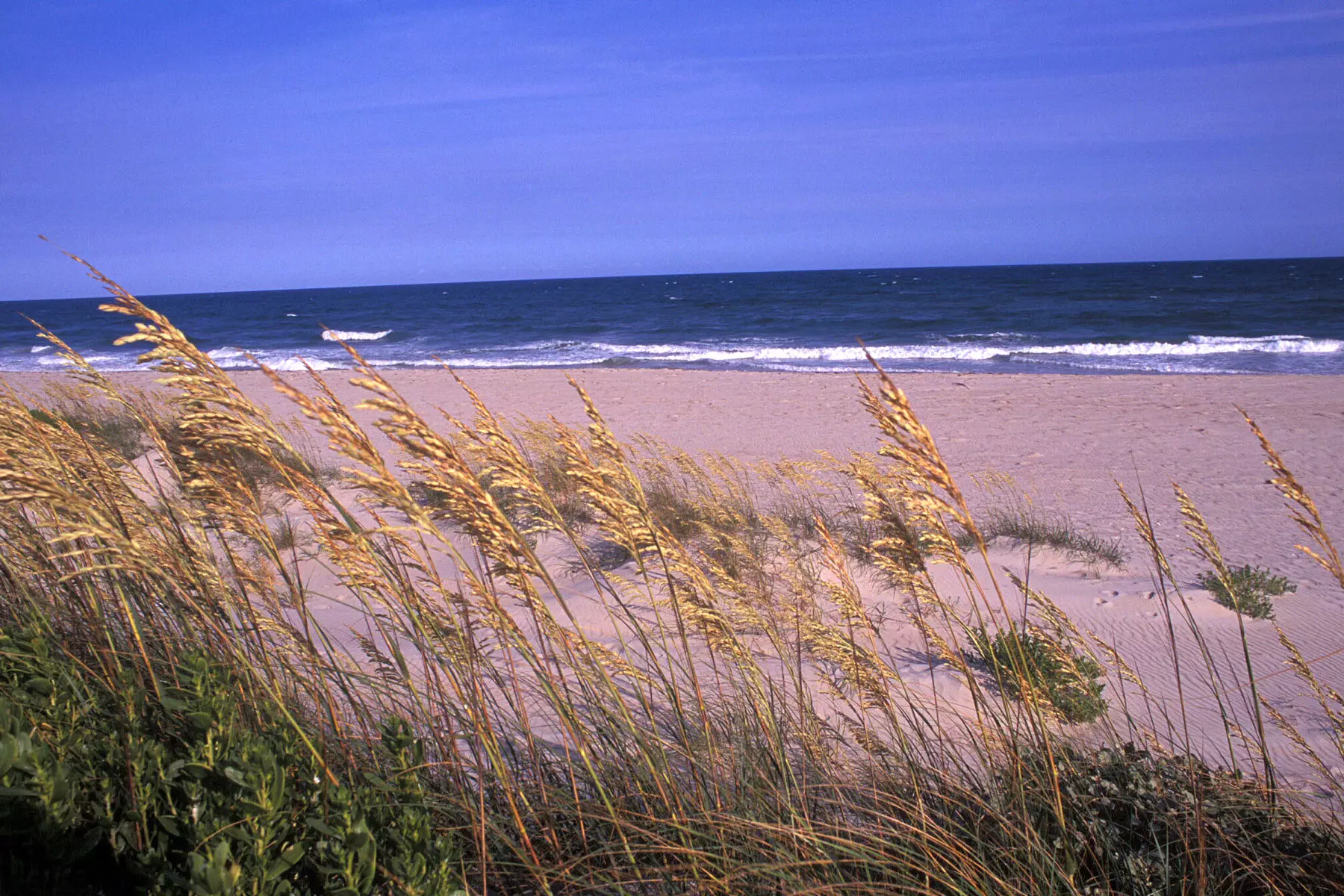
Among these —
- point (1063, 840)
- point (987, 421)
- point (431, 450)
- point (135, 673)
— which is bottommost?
point (987, 421)

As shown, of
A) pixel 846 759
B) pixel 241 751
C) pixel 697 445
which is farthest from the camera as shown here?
pixel 697 445

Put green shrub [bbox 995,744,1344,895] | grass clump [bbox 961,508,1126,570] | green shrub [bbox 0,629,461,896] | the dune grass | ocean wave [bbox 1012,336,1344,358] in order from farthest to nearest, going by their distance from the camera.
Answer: ocean wave [bbox 1012,336,1344,358] → grass clump [bbox 961,508,1126,570] → green shrub [bbox 995,744,1344,895] → the dune grass → green shrub [bbox 0,629,461,896]

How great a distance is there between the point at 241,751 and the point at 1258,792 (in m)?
2.46

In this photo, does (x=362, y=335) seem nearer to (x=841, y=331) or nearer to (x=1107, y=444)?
(x=841, y=331)

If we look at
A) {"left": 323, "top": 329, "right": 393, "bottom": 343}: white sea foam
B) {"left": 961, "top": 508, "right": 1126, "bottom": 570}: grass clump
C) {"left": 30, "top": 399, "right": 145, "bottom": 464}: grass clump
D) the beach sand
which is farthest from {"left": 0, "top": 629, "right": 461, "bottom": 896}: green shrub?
{"left": 323, "top": 329, "right": 393, "bottom": 343}: white sea foam

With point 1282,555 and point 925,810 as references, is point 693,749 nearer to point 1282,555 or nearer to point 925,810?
point 925,810

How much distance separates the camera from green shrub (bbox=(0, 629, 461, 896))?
1.46 metres

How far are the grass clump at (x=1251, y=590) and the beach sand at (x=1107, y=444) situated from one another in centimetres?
8

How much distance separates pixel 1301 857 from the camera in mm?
1892

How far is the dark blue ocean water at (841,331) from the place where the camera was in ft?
81.3

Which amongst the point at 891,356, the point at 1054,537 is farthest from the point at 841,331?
the point at 1054,537

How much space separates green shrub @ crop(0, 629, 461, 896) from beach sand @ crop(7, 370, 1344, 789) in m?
2.61

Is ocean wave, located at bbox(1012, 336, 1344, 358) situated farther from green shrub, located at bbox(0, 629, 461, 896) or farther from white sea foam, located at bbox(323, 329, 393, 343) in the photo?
white sea foam, located at bbox(323, 329, 393, 343)

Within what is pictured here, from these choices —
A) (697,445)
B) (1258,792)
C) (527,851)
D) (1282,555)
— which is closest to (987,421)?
(697,445)
